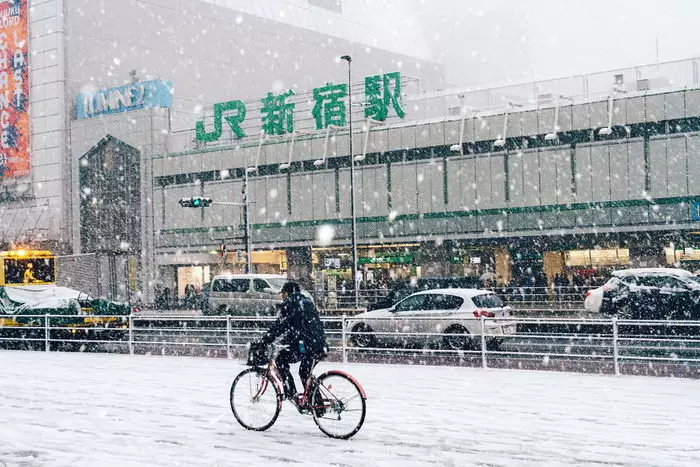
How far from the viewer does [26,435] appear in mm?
9922

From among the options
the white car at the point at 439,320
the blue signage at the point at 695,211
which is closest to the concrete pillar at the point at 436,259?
the blue signage at the point at 695,211

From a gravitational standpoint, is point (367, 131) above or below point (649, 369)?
above

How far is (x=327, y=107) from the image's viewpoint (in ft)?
165

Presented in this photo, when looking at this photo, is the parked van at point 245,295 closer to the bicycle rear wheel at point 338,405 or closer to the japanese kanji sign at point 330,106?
the japanese kanji sign at point 330,106

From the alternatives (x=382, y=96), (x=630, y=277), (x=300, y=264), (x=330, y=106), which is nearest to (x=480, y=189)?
(x=382, y=96)

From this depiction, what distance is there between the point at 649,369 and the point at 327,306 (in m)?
29.0

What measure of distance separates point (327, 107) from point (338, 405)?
42.1 m

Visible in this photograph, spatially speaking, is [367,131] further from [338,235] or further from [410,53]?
[410,53]

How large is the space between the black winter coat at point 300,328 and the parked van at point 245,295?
23011 millimetres

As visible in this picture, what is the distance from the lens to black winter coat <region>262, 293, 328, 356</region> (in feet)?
30.5

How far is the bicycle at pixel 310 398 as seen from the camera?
923cm

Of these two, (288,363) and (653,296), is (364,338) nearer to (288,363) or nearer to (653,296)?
(653,296)

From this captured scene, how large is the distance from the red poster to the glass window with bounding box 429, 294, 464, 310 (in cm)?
5191

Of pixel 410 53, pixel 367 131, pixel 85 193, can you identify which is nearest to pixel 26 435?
pixel 367 131
